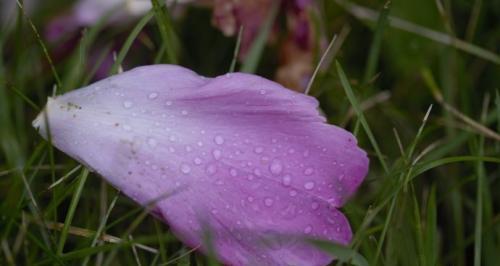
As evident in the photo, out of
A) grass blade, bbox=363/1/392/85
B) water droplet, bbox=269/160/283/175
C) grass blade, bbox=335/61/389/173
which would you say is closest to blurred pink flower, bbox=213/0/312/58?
grass blade, bbox=363/1/392/85

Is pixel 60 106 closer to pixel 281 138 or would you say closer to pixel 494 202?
pixel 281 138

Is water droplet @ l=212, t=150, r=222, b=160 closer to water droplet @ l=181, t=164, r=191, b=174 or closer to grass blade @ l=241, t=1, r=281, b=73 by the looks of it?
water droplet @ l=181, t=164, r=191, b=174

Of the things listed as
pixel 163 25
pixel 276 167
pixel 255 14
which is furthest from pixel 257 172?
pixel 255 14

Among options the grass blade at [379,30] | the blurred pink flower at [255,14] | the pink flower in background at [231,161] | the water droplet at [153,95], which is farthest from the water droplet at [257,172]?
the blurred pink flower at [255,14]

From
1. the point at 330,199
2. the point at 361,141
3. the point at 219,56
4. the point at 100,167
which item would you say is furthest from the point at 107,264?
the point at 219,56

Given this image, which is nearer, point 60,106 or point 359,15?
point 60,106

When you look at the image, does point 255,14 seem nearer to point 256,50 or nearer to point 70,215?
point 256,50
